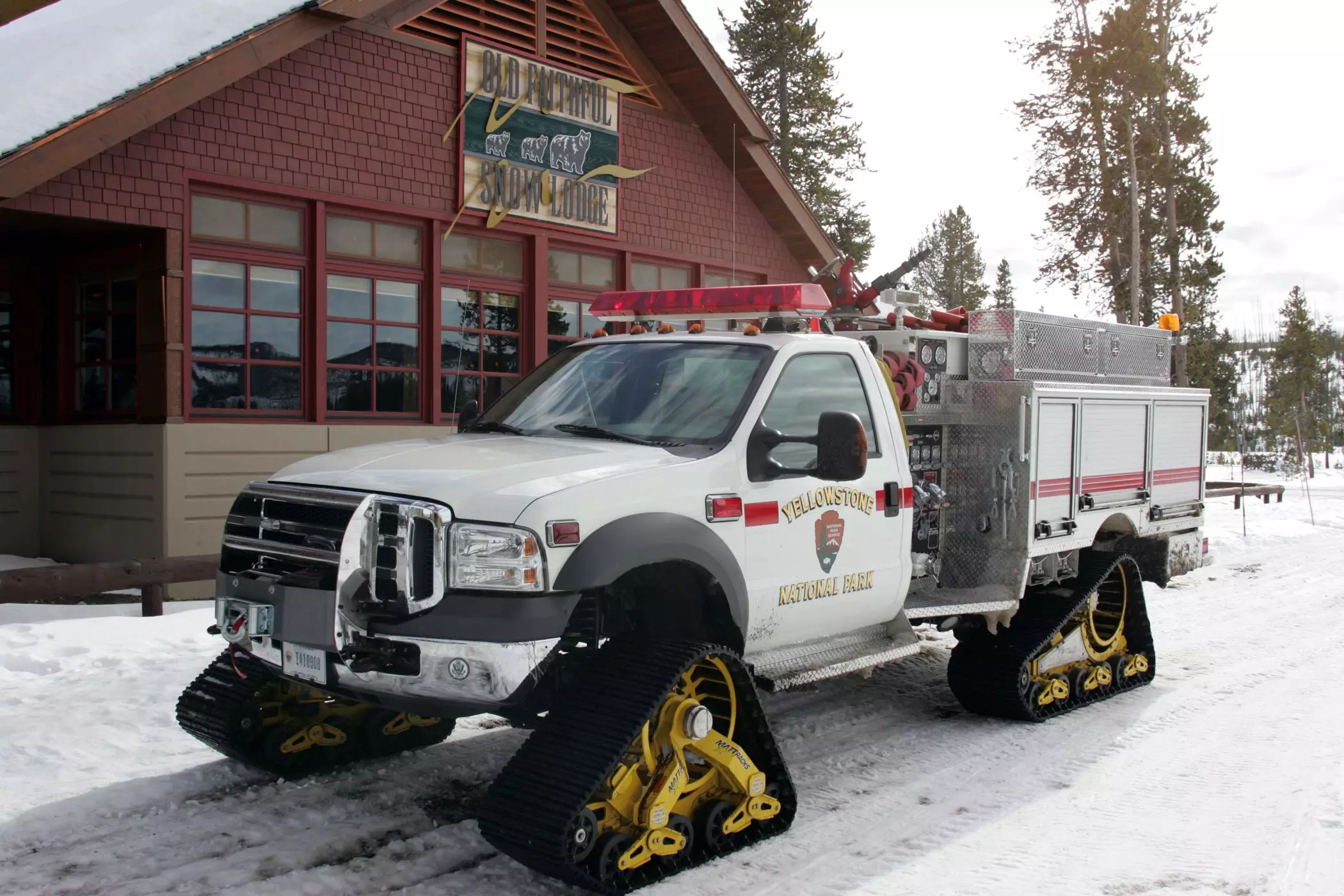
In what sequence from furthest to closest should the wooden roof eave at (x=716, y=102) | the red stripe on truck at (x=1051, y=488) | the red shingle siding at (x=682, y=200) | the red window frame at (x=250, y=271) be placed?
the red shingle siding at (x=682, y=200) → the wooden roof eave at (x=716, y=102) → the red window frame at (x=250, y=271) → the red stripe on truck at (x=1051, y=488)

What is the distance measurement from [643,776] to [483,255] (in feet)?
30.0

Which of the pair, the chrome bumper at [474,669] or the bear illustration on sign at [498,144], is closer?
the chrome bumper at [474,669]

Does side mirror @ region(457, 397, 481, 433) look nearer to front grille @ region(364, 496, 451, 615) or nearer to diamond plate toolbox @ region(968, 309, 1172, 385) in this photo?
front grille @ region(364, 496, 451, 615)

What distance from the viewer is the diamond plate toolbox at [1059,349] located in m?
6.85

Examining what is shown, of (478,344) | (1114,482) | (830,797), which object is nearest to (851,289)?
(1114,482)

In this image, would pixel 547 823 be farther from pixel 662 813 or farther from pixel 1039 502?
pixel 1039 502

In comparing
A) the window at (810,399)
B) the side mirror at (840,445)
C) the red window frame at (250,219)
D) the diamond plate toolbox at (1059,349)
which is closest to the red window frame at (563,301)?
the red window frame at (250,219)

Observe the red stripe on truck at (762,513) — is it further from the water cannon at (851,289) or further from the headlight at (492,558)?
the water cannon at (851,289)

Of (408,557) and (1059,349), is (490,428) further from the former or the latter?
(1059,349)

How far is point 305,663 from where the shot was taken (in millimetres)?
4355

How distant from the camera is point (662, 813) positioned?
4.28 m

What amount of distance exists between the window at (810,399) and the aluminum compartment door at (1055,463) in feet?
4.60

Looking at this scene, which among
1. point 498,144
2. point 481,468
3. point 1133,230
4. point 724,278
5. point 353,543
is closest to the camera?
point 353,543

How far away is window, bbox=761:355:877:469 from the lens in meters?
5.24
